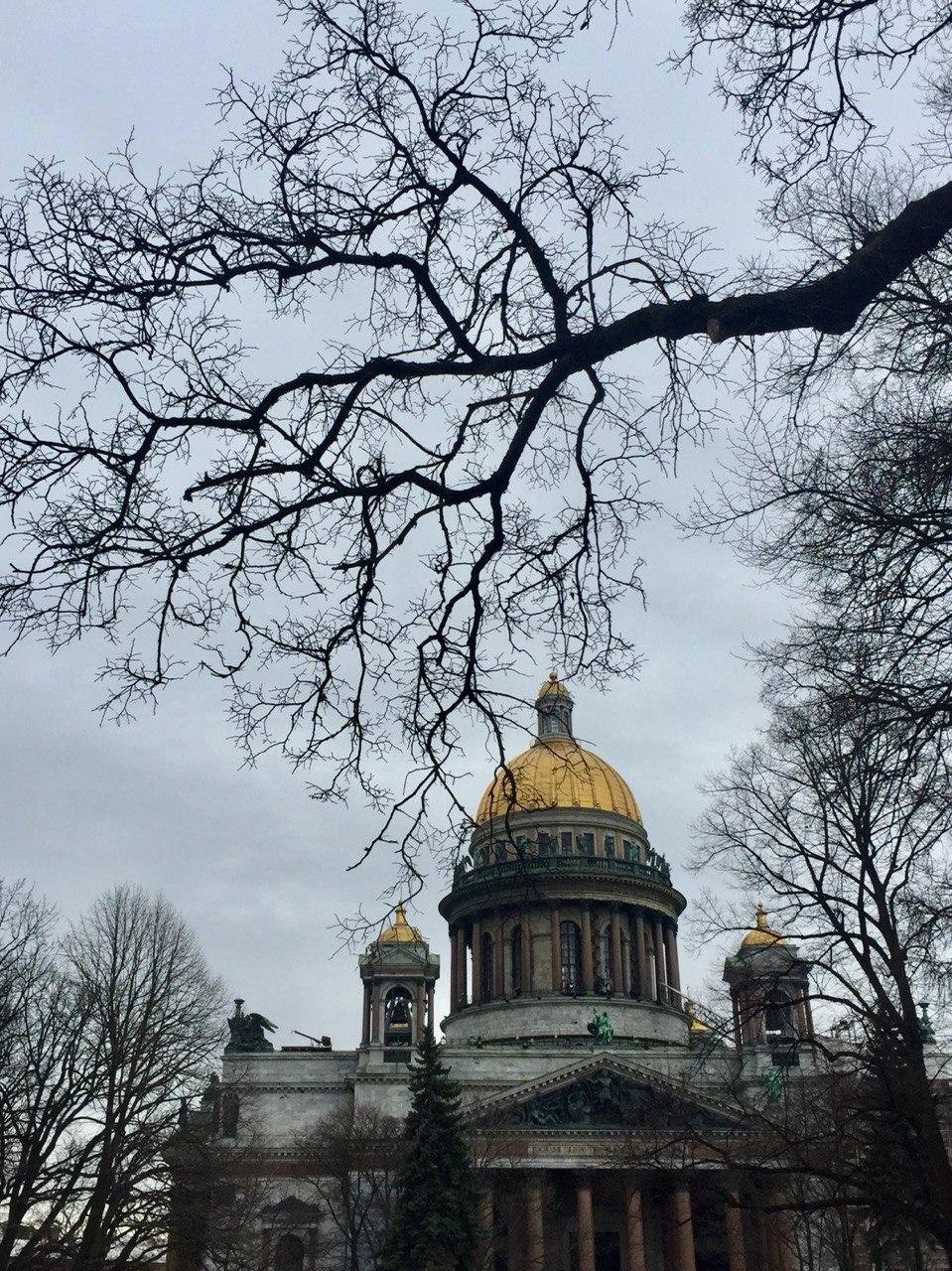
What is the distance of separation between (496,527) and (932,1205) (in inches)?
623

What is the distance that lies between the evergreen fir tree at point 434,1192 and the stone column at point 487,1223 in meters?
1.62

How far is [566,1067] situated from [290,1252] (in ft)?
43.5

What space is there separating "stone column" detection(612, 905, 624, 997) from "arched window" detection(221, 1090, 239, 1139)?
20.9m

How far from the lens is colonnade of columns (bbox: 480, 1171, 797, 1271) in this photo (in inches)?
2029

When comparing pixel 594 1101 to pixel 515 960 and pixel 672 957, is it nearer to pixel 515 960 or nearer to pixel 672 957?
pixel 515 960

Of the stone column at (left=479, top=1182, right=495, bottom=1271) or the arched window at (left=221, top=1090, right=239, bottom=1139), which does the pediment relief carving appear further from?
the arched window at (left=221, top=1090, right=239, bottom=1139)

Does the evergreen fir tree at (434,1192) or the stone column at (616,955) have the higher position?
the stone column at (616,955)

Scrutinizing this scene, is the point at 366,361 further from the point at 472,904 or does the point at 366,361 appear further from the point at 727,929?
the point at 472,904

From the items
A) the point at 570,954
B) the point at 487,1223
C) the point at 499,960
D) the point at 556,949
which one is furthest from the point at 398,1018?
the point at 487,1223

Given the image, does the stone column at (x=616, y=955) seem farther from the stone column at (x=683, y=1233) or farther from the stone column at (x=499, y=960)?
the stone column at (x=683, y=1233)

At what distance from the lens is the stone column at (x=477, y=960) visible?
7031cm

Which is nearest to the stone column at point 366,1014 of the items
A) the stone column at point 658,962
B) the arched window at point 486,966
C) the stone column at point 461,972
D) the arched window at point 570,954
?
the stone column at point 461,972

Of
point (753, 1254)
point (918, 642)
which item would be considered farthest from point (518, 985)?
point (918, 642)

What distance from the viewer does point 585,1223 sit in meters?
52.6
